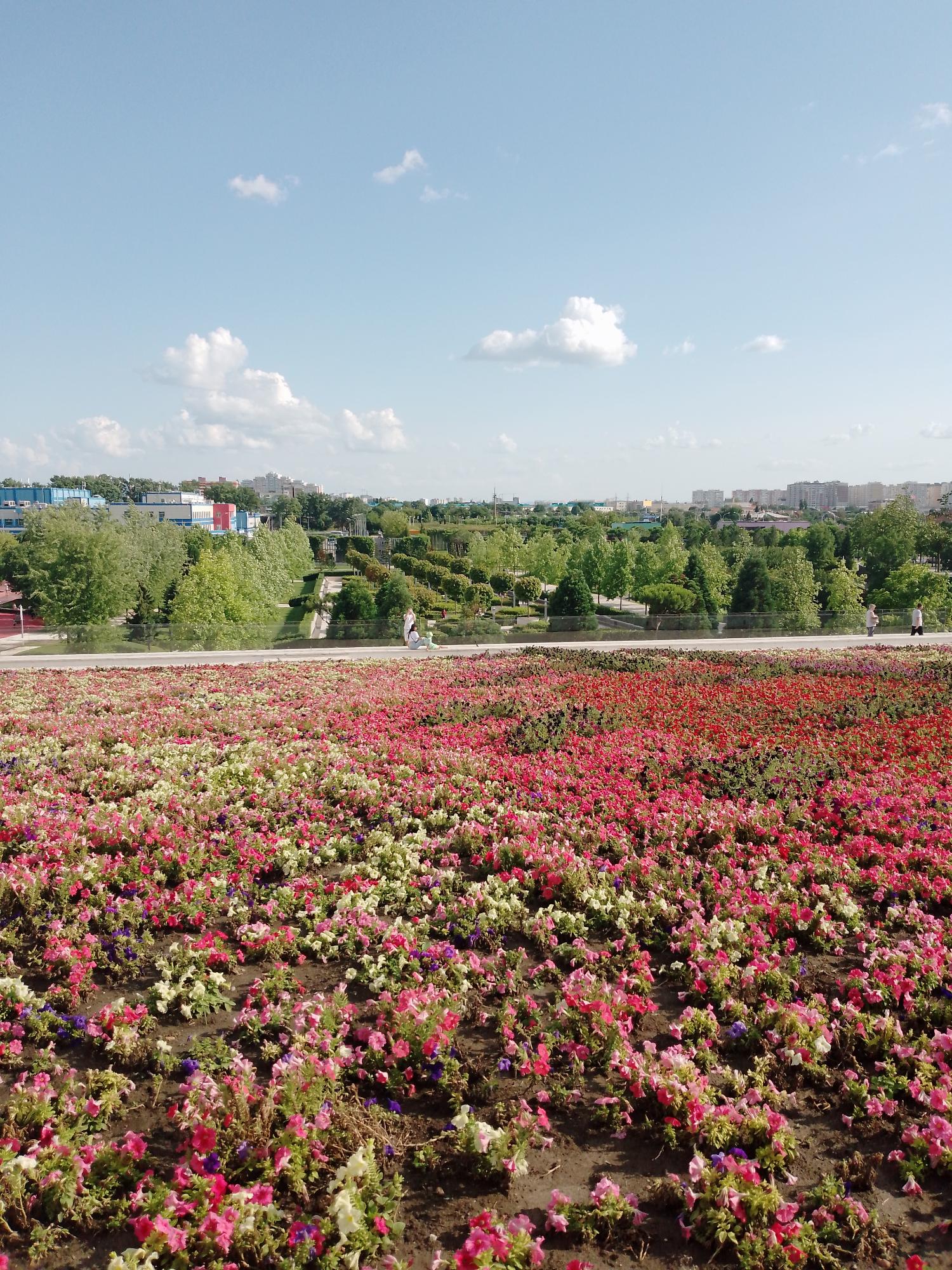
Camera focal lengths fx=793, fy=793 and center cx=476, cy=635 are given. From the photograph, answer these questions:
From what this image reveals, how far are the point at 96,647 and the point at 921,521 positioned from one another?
239 feet

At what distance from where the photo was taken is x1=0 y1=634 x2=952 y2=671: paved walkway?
20.2 meters

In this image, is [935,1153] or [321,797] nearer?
[935,1153]

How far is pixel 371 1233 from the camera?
10.7 ft

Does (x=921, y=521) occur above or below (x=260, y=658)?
above

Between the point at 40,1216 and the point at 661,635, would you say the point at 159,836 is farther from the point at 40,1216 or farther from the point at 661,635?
the point at 661,635

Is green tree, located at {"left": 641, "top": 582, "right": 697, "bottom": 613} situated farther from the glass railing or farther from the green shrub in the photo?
the glass railing

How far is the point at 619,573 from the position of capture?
56875mm

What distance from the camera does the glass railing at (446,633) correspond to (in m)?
22.1

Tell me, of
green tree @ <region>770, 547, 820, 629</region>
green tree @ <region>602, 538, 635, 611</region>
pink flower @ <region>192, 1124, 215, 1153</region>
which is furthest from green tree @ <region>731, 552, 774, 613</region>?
pink flower @ <region>192, 1124, 215, 1153</region>

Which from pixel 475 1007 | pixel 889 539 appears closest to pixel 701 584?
pixel 889 539

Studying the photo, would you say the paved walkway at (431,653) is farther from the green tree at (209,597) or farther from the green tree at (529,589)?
the green tree at (529,589)

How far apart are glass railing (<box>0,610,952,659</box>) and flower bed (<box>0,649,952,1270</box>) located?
42.2 ft

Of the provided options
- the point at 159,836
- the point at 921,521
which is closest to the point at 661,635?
the point at 159,836

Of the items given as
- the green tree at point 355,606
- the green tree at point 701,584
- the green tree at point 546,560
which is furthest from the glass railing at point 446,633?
the green tree at point 546,560
